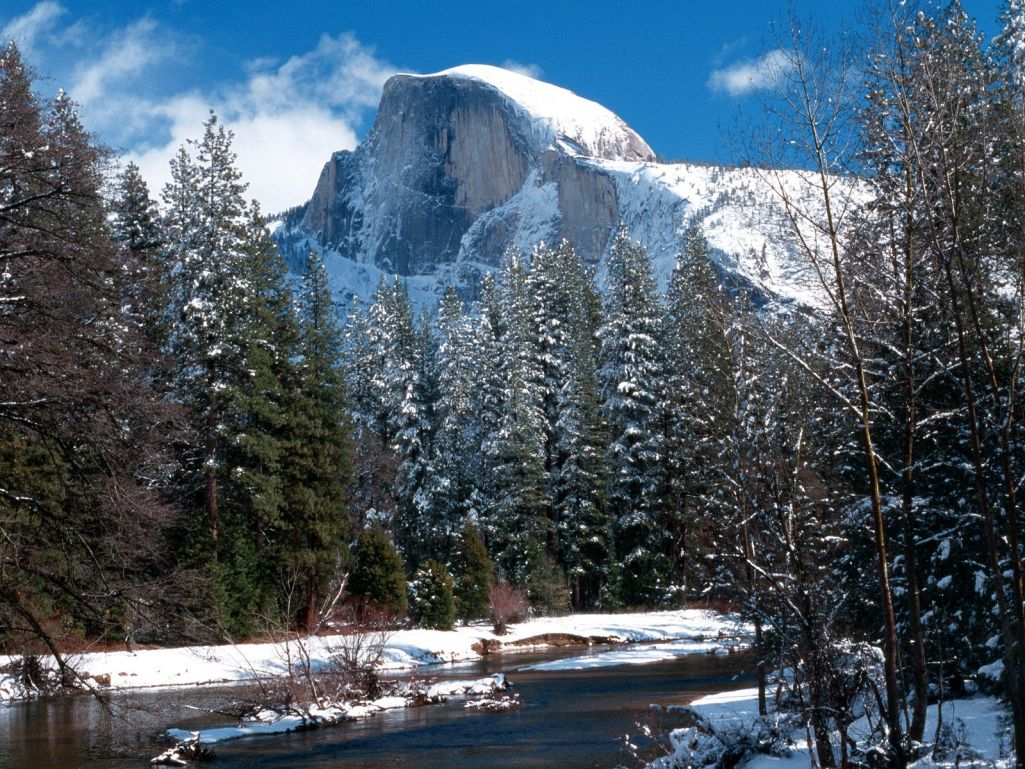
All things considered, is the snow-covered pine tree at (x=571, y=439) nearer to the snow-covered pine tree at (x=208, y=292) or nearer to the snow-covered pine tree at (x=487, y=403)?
the snow-covered pine tree at (x=487, y=403)

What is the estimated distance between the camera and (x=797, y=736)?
11.9 m

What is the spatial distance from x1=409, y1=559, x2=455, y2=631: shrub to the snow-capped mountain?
103 meters

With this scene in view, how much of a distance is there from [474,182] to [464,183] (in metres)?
2.62

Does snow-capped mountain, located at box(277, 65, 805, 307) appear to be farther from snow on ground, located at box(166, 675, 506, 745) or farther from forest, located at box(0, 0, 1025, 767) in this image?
snow on ground, located at box(166, 675, 506, 745)

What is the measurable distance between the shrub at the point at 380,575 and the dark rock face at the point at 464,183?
4516 inches

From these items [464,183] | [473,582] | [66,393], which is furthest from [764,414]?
[464,183]

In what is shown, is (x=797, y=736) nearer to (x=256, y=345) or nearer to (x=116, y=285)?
(x=116, y=285)

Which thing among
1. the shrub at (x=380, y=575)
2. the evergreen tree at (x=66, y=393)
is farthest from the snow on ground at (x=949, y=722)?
the shrub at (x=380, y=575)

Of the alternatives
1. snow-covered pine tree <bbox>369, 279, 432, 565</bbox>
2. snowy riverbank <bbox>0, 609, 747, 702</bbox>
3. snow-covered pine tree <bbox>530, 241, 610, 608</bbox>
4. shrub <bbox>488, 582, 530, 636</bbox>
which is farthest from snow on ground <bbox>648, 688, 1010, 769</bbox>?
snow-covered pine tree <bbox>369, 279, 432, 565</bbox>

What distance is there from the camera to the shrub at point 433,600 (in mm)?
32281

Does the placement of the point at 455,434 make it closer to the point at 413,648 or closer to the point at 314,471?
the point at 314,471

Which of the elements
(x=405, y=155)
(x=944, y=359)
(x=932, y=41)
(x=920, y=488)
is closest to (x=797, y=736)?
(x=920, y=488)

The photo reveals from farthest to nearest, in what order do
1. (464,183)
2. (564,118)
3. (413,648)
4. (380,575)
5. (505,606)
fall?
(564,118), (464,183), (505,606), (380,575), (413,648)

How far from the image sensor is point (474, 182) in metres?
164
